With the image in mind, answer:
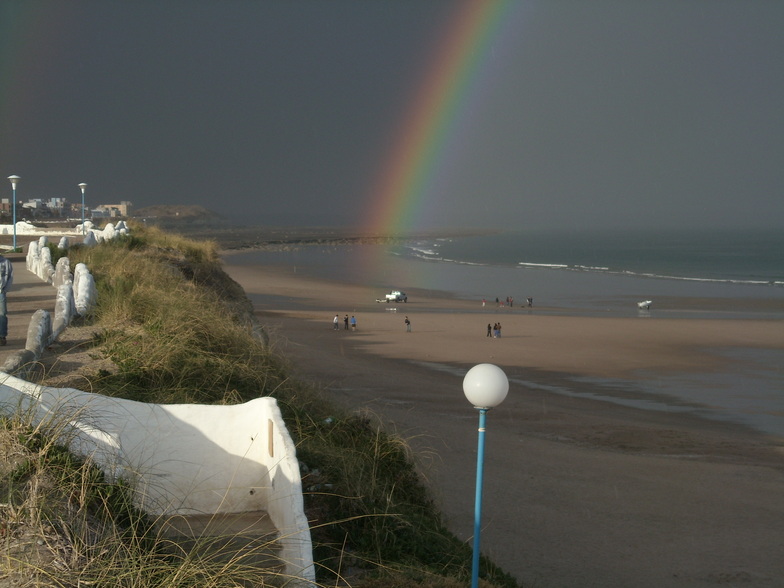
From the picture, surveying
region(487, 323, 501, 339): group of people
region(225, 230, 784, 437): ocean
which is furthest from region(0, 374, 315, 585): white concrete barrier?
region(487, 323, 501, 339): group of people

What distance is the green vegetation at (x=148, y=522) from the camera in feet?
13.1

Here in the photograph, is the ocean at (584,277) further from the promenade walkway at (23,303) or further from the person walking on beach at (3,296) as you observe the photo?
the person walking on beach at (3,296)

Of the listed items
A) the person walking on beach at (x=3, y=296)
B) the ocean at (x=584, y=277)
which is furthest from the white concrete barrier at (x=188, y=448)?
the ocean at (x=584, y=277)

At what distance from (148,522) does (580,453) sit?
10.9m

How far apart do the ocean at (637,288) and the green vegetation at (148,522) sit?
1145cm

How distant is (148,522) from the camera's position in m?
5.22

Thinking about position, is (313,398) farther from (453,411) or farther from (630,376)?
(630,376)

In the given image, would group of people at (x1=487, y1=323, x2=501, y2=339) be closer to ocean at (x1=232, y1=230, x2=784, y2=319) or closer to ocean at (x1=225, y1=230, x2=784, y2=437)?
ocean at (x1=225, y1=230, x2=784, y2=437)

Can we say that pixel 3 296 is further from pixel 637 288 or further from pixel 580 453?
pixel 637 288

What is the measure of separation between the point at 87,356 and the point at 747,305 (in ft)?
144

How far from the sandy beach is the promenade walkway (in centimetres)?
566

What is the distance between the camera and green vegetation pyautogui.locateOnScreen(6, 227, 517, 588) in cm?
398

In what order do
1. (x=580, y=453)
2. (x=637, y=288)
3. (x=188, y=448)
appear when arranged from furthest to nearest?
1. (x=637, y=288)
2. (x=580, y=453)
3. (x=188, y=448)

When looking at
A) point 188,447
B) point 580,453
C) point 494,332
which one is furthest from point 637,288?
point 188,447
